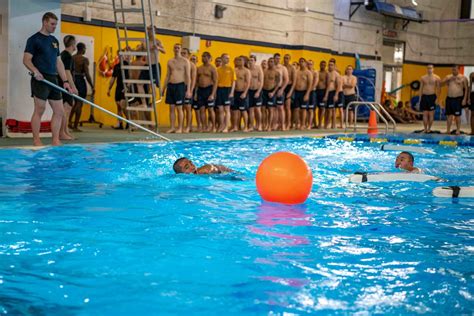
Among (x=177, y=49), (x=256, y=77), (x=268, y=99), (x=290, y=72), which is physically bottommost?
(x=268, y=99)

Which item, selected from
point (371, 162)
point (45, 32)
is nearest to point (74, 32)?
point (45, 32)

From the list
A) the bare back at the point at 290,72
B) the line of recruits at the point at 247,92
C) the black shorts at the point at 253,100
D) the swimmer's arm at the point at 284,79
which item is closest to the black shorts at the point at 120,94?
the line of recruits at the point at 247,92

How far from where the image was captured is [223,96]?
17.4 meters

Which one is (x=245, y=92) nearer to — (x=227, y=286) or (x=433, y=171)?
(x=433, y=171)

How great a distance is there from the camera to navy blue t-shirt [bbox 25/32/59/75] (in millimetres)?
10734

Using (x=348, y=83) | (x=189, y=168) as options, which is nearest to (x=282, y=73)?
(x=348, y=83)

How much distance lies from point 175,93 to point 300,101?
534 centimetres

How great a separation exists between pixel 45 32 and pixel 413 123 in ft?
67.7

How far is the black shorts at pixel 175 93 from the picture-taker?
1614 cm

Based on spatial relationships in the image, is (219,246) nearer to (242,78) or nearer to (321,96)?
(242,78)

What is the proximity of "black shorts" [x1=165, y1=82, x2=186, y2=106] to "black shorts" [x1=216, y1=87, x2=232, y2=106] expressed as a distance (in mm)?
1476

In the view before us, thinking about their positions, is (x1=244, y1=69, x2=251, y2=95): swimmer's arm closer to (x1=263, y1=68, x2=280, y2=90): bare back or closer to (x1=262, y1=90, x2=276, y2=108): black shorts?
(x1=263, y1=68, x2=280, y2=90): bare back

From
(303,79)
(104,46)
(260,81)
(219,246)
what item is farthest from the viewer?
(303,79)

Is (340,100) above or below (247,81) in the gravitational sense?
below
